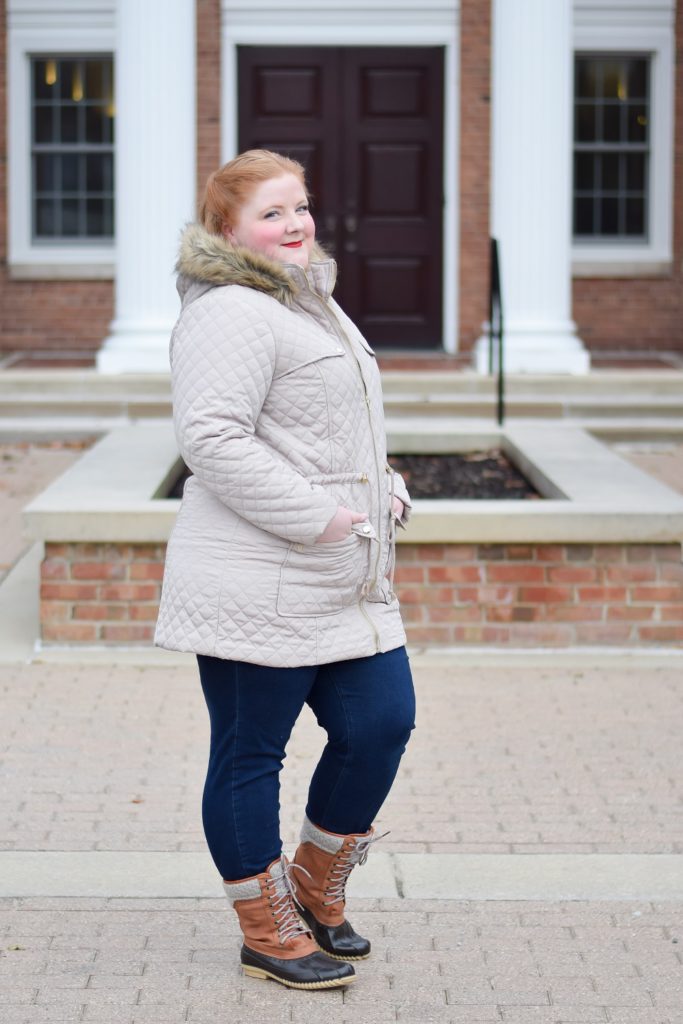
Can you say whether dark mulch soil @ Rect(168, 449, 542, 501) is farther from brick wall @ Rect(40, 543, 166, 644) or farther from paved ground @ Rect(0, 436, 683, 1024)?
paved ground @ Rect(0, 436, 683, 1024)

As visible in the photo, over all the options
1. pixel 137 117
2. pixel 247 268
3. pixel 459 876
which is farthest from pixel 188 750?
pixel 137 117

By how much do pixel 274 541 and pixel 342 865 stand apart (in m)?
0.78

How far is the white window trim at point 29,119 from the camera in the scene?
1477cm

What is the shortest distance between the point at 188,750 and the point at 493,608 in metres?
1.75

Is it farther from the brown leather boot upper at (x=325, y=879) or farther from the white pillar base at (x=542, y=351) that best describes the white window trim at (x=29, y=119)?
the brown leather boot upper at (x=325, y=879)

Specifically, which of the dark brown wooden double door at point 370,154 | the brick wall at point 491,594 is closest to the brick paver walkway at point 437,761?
the brick wall at point 491,594

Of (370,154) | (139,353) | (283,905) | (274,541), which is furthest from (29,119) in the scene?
(283,905)

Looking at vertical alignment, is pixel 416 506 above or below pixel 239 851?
above

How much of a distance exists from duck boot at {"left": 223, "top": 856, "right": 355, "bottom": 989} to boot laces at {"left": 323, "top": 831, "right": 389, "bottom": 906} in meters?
0.12

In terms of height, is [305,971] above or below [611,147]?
below

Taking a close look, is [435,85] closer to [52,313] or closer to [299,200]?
[52,313]

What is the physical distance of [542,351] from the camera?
41.0 ft

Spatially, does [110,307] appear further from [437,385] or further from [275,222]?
[275,222]

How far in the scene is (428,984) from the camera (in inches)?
145
